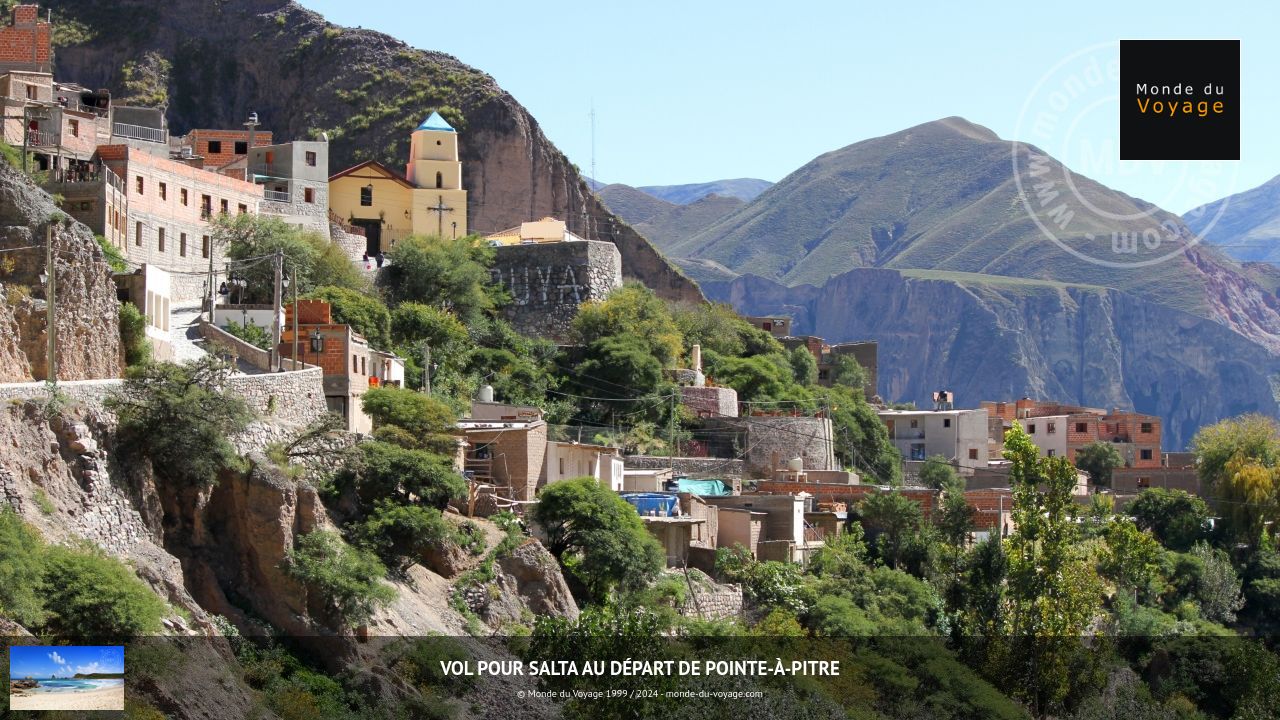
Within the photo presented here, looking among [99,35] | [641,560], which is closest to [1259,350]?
[99,35]

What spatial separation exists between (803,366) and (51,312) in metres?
36.9

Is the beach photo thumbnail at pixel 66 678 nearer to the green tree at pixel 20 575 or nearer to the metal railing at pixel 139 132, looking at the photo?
the green tree at pixel 20 575

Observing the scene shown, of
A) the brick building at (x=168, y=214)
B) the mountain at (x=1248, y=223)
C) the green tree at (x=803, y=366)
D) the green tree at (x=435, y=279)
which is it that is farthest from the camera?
the mountain at (x=1248, y=223)

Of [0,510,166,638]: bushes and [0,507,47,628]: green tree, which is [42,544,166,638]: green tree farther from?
[0,507,47,628]: green tree

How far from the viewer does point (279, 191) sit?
184 ft

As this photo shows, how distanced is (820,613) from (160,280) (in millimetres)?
14018

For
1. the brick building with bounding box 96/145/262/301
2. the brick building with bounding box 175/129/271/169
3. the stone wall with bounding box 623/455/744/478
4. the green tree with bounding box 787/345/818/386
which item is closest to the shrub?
the brick building with bounding box 96/145/262/301

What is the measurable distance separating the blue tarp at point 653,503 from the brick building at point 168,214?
11.0 meters

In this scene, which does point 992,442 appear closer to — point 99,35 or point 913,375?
point 99,35

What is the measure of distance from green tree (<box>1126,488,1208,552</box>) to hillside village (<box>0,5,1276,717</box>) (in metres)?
0.11

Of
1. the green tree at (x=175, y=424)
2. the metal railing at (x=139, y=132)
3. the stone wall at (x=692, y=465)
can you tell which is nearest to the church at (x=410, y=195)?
the metal railing at (x=139, y=132)

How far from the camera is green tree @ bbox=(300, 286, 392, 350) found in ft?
154

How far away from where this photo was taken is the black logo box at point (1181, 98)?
47750 millimetres

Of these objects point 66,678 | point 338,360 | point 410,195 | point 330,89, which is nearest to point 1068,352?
point 330,89
